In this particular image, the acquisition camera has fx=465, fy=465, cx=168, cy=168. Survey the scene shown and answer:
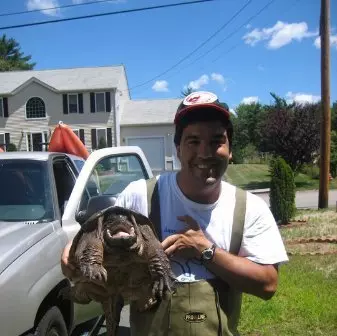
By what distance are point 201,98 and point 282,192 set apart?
417 inches

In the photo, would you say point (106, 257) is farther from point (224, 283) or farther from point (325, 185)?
point (325, 185)

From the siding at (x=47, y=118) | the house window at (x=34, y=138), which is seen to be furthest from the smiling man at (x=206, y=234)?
the house window at (x=34, y=138)

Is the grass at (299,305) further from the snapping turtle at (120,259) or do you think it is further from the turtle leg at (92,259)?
the turtle leg at (92,259)

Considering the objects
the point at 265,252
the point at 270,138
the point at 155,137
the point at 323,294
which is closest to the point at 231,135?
the point at 265,252

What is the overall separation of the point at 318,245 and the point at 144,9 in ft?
35.9

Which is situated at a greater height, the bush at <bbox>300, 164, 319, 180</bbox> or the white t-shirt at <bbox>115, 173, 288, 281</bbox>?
the white t-shirt at <bbox>115, 173, 288, 281</bbox>

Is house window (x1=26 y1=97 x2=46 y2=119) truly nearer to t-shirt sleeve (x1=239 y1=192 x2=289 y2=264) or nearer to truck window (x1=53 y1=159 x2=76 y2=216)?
truck window (x1=53 y1=159 x2=76 y2=216)

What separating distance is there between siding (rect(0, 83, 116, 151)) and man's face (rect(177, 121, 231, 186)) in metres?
34.9

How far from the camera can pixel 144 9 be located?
16359mm

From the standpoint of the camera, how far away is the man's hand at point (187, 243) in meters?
1.74

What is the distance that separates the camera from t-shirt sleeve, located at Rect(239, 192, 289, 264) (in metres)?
1.88

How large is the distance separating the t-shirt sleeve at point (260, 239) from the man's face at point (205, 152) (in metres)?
0.21

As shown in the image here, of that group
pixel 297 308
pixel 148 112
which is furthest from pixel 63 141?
pixel 148 112

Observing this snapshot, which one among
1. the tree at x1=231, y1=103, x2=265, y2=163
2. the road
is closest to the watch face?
the road
